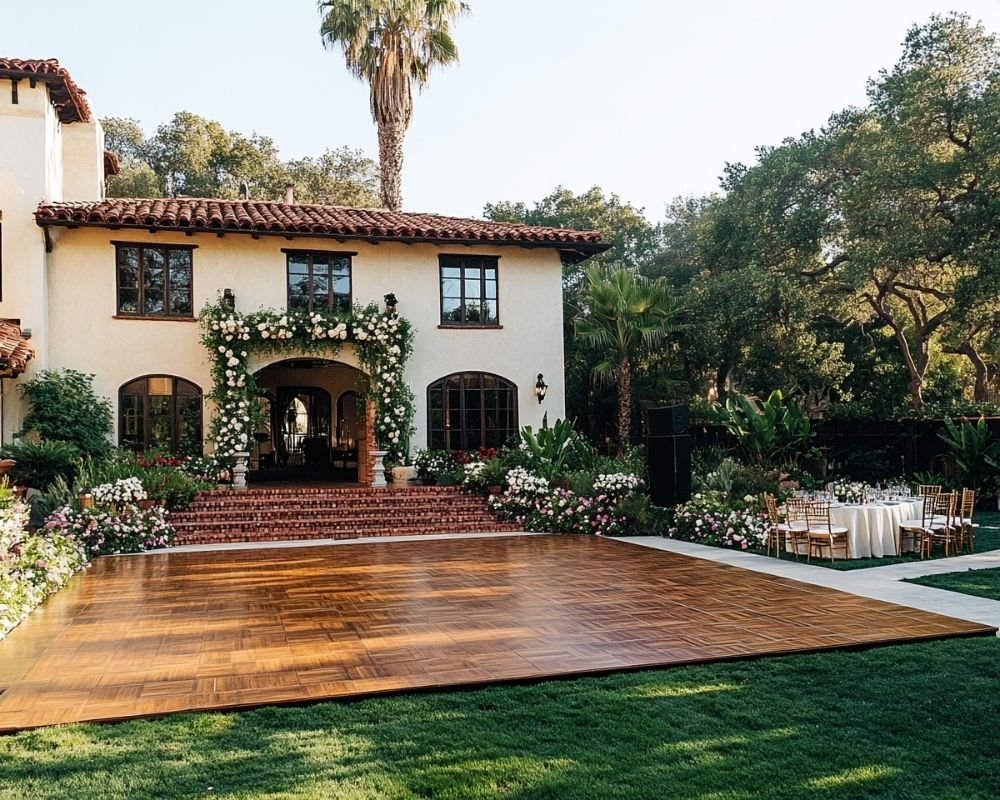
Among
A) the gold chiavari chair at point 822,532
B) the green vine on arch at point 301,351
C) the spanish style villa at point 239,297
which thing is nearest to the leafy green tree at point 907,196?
the spanish style villa at point 239,297

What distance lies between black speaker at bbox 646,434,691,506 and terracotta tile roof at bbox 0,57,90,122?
1300cm

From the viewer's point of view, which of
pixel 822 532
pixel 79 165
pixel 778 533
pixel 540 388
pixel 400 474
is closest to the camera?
pixel 822 532

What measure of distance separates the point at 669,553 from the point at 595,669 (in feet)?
21.3

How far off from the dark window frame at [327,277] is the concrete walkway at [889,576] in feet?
30.1

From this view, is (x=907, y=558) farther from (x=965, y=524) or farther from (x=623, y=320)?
(x=623, y=320)

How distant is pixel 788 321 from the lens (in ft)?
83.0

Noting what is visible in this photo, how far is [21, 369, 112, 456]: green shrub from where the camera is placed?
646 inches

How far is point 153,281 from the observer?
18.2m

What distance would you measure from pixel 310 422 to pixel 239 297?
581 centimetres

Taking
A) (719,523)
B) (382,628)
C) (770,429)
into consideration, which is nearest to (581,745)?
(382,628)

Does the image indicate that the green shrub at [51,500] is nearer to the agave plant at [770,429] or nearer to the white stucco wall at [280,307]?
the white stucco wall at [280,307]

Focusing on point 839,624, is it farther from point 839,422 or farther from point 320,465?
point 320,465

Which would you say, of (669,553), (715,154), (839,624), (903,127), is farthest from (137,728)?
(715,154)

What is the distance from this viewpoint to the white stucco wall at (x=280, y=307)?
17656 mm
